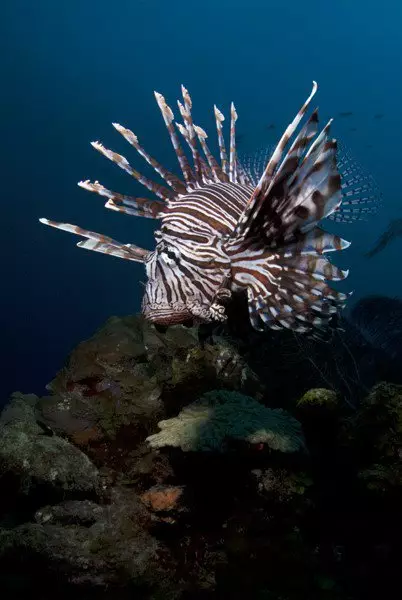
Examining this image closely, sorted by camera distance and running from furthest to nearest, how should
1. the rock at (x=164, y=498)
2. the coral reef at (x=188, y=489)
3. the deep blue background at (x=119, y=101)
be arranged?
1. the deep blue background at (x=119, y=101)
2. the rock at (x=164, y=498)
3. the coral reef at (x=188, y=489)

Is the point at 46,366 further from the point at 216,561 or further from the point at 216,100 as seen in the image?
the point at 216,100

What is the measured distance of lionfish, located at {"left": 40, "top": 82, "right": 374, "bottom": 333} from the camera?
2619 mm

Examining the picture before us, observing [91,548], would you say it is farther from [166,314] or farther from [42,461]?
[166,314]

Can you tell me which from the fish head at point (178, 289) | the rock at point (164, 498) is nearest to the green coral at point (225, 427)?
the rock at point (164, 498)

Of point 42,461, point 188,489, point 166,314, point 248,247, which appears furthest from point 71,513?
point 248,247

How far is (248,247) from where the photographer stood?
2.91 meters

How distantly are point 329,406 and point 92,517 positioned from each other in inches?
90.5

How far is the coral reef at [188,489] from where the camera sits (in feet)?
10.1

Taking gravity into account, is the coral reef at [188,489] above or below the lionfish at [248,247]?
below

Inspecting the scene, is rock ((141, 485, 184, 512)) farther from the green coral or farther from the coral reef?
the green coral

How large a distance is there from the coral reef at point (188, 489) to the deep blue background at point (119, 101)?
2915 centimetres

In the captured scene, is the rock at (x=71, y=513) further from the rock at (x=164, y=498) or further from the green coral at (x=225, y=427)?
the green coral at (x=225, y=427)

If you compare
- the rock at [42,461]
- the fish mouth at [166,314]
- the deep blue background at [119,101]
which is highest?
the deep blue background at [119,101]

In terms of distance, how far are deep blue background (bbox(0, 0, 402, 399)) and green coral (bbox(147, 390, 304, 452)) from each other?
29.9 meters
